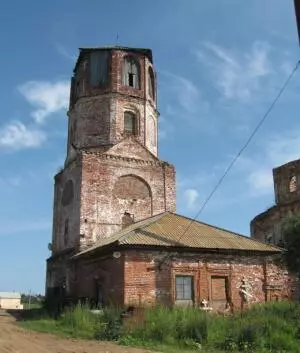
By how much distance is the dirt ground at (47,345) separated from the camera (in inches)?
471

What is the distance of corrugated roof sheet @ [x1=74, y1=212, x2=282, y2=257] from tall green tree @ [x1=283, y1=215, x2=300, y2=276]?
1.81ft

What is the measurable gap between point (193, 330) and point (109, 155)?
50.7 ft

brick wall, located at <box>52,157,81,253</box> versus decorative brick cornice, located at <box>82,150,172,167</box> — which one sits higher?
decorative brick cornice, located at <box>82,150,172,167</box>

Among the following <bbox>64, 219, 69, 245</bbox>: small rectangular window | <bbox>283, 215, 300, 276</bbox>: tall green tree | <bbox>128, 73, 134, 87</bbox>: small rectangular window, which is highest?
<bbox>128, 73, 134, 87</bbox>: small rectangular window

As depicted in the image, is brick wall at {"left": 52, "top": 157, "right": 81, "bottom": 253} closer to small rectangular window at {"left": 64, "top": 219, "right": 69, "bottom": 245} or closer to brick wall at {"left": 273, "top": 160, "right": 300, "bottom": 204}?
small rectangular window at {"left": 64, "top": 219, "right": 69, "bottom": 245}

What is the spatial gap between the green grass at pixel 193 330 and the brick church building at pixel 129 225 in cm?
303

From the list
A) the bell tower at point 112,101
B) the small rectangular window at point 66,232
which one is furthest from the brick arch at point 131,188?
the small rectangular window at point 66,232

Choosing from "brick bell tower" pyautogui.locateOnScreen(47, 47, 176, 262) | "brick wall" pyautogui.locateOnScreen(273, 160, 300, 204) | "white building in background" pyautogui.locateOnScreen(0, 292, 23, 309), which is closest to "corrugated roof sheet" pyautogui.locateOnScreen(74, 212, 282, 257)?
"brick bell tower" pyautogui.locateOnScreen(47, 47, 176, 262)

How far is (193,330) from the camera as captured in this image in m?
14.5

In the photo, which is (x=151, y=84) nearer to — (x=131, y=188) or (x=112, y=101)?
(x=112, y=101)

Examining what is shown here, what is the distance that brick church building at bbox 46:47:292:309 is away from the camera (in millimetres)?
19906

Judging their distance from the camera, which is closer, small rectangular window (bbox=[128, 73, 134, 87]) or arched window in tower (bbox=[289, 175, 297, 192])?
small rectangular window (bbox=[128, 73, 134, 87])

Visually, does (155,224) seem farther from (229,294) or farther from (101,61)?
(101,61)

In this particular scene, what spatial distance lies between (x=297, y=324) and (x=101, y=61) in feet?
68.9
